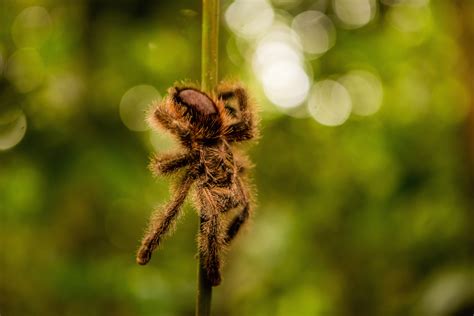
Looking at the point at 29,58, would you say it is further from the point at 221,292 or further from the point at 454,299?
the point at 454,299

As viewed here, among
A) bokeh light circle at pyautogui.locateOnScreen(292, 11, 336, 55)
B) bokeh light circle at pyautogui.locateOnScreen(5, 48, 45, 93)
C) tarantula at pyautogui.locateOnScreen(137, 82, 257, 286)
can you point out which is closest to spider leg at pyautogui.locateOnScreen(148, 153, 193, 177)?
tarantula at pyautogui.locateOnScreen(137, 82, 257, 286)

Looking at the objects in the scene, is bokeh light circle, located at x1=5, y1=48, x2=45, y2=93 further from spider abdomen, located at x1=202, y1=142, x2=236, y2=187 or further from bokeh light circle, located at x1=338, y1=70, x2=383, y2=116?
bokeh light circle, located at x1=338, y1=70, x2=383, y2=116

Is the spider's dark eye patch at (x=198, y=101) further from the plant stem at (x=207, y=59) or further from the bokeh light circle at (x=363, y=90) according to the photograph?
the bokeh light circle at (x=363, y=90)

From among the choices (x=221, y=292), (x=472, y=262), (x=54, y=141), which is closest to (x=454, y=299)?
(x=472, y=262)

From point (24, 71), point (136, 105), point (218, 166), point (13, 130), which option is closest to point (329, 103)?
point (136, 105)

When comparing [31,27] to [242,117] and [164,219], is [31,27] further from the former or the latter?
[164,219]

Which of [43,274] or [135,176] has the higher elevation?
[135,176]
